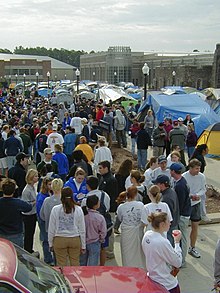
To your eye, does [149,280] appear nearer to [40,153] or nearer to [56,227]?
[56,227]

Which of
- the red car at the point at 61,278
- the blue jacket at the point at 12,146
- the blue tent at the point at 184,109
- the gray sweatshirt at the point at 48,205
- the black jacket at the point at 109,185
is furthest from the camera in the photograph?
the blue tent at the point at 184,109

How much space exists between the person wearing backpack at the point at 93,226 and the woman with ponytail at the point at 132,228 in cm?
40

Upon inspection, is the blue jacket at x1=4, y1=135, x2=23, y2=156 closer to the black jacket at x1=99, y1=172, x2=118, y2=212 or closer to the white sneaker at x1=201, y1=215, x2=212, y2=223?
the black jacket at x1=99, y1=172, x2=118, y2=212

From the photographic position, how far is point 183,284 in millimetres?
6457

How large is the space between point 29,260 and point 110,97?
2796 centimetres

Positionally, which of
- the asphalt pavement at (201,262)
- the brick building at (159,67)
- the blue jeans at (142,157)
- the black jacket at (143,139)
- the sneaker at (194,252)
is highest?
the brick building at (159,67)

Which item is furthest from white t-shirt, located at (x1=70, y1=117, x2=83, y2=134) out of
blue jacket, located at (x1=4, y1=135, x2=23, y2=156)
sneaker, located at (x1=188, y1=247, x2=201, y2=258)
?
sneaker, located at (x1=188, y1=247, x2=201, y2=258)

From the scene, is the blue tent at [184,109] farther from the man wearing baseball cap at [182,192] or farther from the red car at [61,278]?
the red car at [61,278]

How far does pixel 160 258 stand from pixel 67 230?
5.24 feet

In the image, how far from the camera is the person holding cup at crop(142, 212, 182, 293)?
4566 mm

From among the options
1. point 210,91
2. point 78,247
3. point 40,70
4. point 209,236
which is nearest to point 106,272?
point 78,247

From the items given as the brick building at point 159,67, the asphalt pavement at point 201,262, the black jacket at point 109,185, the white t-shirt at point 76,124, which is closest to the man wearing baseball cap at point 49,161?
the asphalt pavement at point 201,262

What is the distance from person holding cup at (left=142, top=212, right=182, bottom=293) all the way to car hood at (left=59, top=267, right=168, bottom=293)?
0.50ft

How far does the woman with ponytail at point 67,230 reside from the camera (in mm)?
5633
